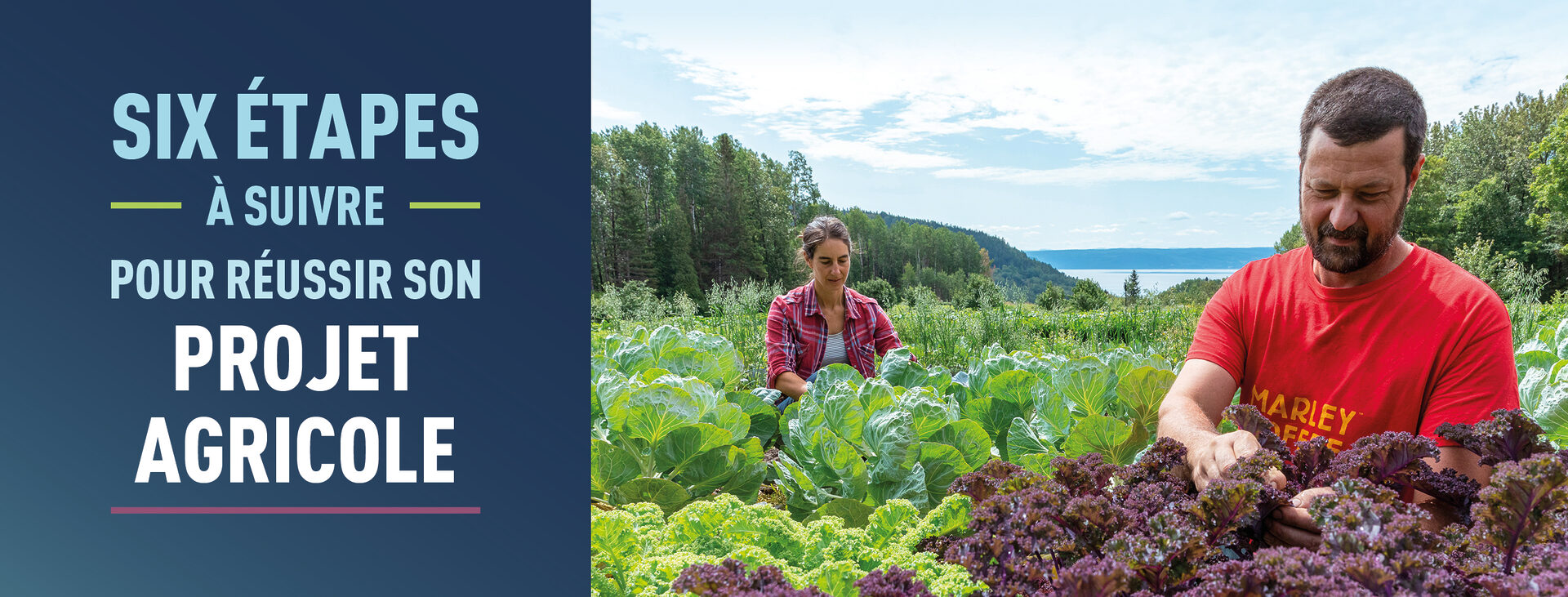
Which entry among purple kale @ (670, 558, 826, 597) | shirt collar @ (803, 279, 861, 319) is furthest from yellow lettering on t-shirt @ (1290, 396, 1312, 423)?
shirt collar @ (803, 279, 861, 319)

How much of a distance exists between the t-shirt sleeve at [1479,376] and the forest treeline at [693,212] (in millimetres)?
32722

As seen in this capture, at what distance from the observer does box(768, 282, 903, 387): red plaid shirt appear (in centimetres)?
390

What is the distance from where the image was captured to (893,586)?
943 millimetres

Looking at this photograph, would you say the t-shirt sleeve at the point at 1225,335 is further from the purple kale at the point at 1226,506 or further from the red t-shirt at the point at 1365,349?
the purple kale at the point at 1226,506

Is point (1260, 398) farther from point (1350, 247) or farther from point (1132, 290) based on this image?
point (1132, 290)

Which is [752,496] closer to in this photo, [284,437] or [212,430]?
[284,437]

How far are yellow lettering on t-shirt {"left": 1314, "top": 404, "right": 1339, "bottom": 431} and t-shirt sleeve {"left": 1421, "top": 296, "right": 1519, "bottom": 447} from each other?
5.9 inches

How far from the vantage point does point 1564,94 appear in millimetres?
31406

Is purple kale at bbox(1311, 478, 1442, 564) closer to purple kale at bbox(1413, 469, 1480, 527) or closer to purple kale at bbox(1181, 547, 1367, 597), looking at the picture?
purple kale at bbox(1181, 547, 1367, 597)

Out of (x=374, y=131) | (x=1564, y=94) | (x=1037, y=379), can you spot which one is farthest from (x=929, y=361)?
(x=1564, y=94)

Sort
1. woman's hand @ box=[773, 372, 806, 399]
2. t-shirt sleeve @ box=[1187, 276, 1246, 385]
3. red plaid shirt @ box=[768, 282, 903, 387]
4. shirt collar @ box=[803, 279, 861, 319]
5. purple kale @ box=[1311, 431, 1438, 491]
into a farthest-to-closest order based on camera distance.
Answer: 1. shirt collar @ box=[803, 279, 861, 319]
2. red plaid shirt @ box=[768, 282, 903, 387]
3. woman's hand @ box=[773, 372, 806, 399]
4. t-shirt sleeve @ box=[1187, 276, 1246, 385]
5. purple kale @ box=[1311, 431, 1438, 491]

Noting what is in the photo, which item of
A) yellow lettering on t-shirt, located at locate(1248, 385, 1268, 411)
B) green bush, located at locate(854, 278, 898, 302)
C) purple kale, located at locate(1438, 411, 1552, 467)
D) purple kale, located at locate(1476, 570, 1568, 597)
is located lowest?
green bush, located at locate(854, 278, 898, 302)

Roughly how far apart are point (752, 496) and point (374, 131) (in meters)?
1.34


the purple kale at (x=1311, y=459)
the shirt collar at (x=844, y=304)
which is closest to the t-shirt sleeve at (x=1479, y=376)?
the purple kale at (x=1311, y=459)
